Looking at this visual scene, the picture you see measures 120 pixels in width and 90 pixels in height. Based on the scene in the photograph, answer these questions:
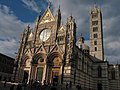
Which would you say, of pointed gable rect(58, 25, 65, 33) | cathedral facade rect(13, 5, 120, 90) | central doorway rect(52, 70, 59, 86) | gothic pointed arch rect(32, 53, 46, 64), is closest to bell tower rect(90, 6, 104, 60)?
cathedral facade rect(13, 5, 120, 90)

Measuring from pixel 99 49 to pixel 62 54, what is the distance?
2838 centimetres

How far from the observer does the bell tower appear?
54612mm

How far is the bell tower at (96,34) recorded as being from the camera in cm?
5461

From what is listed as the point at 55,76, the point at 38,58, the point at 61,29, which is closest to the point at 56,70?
the point at 55,76

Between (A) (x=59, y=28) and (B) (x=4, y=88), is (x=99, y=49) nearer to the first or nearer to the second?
(A) (x=59, y=28)

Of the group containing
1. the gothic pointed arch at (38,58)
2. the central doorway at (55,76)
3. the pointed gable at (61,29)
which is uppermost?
the pointed gable at (61,29)

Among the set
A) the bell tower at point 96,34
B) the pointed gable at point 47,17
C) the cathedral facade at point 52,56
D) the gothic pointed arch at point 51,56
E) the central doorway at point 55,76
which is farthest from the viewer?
the bell tower at point 96,34

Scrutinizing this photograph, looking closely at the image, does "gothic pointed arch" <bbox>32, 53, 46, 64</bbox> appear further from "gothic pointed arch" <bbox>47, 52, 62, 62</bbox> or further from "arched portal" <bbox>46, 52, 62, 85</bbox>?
"arched portal" <bbox>46, 52, 62, 85</bbox>

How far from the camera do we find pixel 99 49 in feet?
180

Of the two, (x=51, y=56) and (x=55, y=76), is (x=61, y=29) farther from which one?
(x=55, y=76)

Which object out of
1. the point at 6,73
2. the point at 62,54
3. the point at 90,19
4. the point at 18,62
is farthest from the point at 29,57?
the point at 90,19

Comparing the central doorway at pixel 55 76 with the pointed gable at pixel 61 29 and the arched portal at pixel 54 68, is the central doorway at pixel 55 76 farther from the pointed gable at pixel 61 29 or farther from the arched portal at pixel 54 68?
the pointed gable at pixel 61 29

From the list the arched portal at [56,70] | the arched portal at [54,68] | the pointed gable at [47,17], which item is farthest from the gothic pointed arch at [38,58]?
the pointed gable at [47,17]

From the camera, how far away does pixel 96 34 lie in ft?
192
